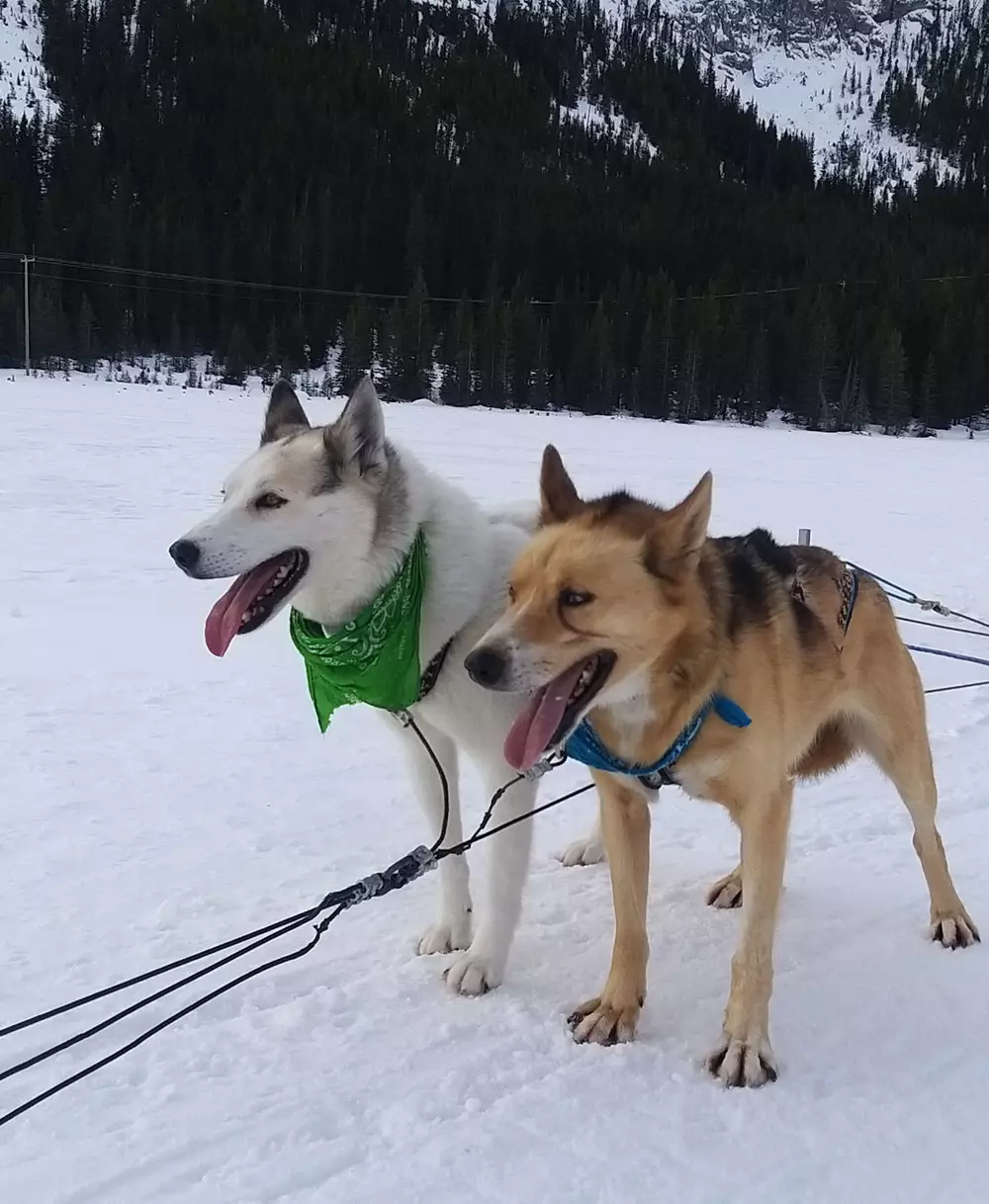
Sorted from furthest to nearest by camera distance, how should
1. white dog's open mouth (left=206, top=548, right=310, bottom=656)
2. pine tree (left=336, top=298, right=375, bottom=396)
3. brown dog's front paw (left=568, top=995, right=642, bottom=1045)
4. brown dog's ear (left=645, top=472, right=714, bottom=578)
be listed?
pine tree (left=336, top=298, right=375, bottom=396)
white dog's open mouth (left=206, top=548, right=310, bottom=656)
brown dog's front paw (left=568, top=995, right=642, bottom=1045)
brown dog's ear (left=645, top=472, right=714, bottom=578)

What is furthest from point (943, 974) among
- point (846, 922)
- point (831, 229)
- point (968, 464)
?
point (831, 229)

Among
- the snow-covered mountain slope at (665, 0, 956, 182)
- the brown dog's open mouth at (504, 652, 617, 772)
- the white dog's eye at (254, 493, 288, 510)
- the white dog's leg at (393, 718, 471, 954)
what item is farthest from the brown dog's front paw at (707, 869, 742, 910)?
the snow-covered mountain slope at (665, 0, 956, 182)

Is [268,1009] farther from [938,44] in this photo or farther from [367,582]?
[938,44]

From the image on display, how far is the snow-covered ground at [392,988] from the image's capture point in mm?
2283

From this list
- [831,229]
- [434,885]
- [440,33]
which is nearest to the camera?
[434,885]

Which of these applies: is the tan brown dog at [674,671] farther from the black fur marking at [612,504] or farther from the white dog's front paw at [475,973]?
the white dog's front paw at [475,973]

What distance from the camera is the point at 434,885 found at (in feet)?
12.3

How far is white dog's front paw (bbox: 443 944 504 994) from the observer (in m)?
3.02

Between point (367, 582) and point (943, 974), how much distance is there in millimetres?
2191

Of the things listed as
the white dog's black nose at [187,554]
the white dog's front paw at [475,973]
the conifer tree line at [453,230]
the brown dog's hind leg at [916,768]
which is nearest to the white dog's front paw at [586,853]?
the white dog's front paw at [475,973]

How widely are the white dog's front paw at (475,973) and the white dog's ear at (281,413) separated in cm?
195

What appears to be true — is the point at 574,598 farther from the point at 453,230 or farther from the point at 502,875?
the point at 453,230

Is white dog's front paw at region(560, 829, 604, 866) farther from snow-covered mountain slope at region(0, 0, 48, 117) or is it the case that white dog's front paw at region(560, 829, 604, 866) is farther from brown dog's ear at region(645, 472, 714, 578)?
snow-covered mountain slope at region(0, 0, 48, 117)

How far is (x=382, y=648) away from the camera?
9.73ft
